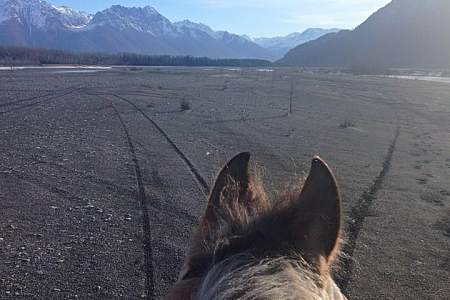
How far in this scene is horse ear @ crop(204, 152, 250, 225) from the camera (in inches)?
56.7

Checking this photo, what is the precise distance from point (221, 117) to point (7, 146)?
866 centimetres

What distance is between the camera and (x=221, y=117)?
1878 centimetres

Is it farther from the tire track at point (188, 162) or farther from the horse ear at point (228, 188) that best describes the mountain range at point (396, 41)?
the horse ear at point (228, 188)

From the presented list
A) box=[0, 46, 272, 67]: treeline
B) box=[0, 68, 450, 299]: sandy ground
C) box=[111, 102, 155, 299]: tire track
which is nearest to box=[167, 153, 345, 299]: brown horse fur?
box=[0, 68, 450, 299]: sandy ground

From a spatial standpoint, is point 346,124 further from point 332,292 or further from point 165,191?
point 332,292

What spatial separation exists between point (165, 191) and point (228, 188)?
6.91 meters

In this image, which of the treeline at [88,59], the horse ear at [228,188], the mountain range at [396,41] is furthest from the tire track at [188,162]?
the treeline at [88,59]

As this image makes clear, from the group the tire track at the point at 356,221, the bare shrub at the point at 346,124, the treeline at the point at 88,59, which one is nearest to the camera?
the tire track at the point at 356,221

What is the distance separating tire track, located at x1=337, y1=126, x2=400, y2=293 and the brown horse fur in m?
2.28

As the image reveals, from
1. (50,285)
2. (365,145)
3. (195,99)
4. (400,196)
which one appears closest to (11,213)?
(50,285)

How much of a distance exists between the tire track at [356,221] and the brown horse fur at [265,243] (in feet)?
7.47

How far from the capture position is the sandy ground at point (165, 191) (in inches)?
206

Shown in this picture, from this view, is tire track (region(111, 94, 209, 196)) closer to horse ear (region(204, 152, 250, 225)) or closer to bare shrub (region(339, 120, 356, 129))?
bare shrub (region(339, 120, 356, 129))

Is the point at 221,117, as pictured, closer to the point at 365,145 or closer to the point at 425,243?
the point at 365,145
